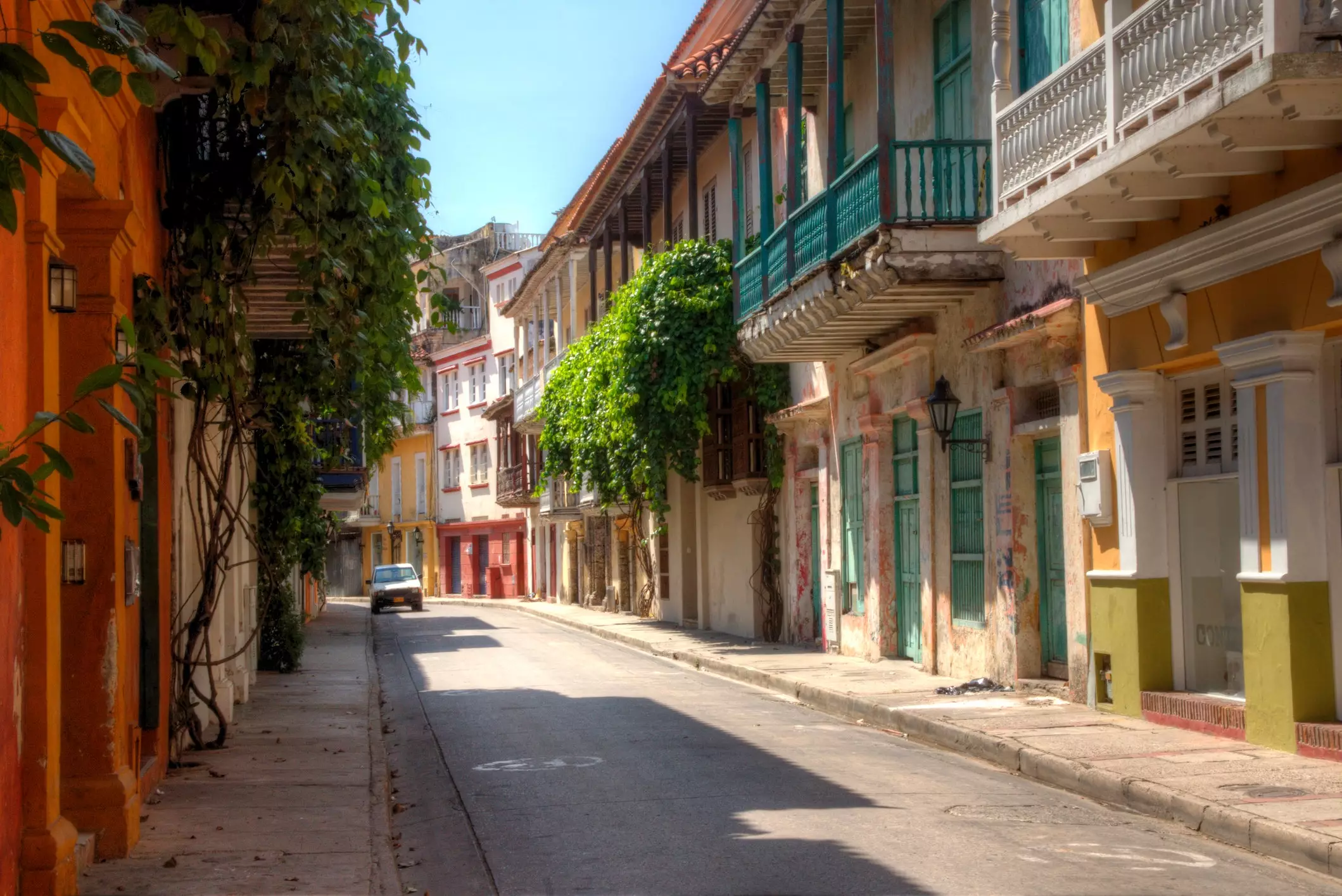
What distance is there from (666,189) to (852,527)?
31.6 ft

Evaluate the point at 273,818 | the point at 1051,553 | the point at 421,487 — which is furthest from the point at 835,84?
the point at 421,487

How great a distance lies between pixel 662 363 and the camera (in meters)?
22.3

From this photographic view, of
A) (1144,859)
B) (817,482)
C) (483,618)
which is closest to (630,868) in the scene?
(1144,859)

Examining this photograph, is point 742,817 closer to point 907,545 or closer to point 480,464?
point 907,545

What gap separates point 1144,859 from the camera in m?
6.96

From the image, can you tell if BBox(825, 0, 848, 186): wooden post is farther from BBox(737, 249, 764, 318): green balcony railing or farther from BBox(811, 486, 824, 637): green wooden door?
BBox(811, 486, 824, 637): green wooden door

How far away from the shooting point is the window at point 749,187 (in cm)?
2320

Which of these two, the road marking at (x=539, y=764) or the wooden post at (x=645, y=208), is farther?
the wooden post at (x=645, y=208)

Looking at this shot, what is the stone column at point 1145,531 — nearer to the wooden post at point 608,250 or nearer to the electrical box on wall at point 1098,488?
the electrical box on wall at point 1098,488

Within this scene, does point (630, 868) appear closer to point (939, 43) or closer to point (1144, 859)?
point (1144, 859)

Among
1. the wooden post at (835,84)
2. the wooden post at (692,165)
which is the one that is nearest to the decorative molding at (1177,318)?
the wooden post at (835,84)

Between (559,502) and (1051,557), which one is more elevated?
(559,502)

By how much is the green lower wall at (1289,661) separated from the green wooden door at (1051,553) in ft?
11.6

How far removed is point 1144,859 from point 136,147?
6.62 metres
